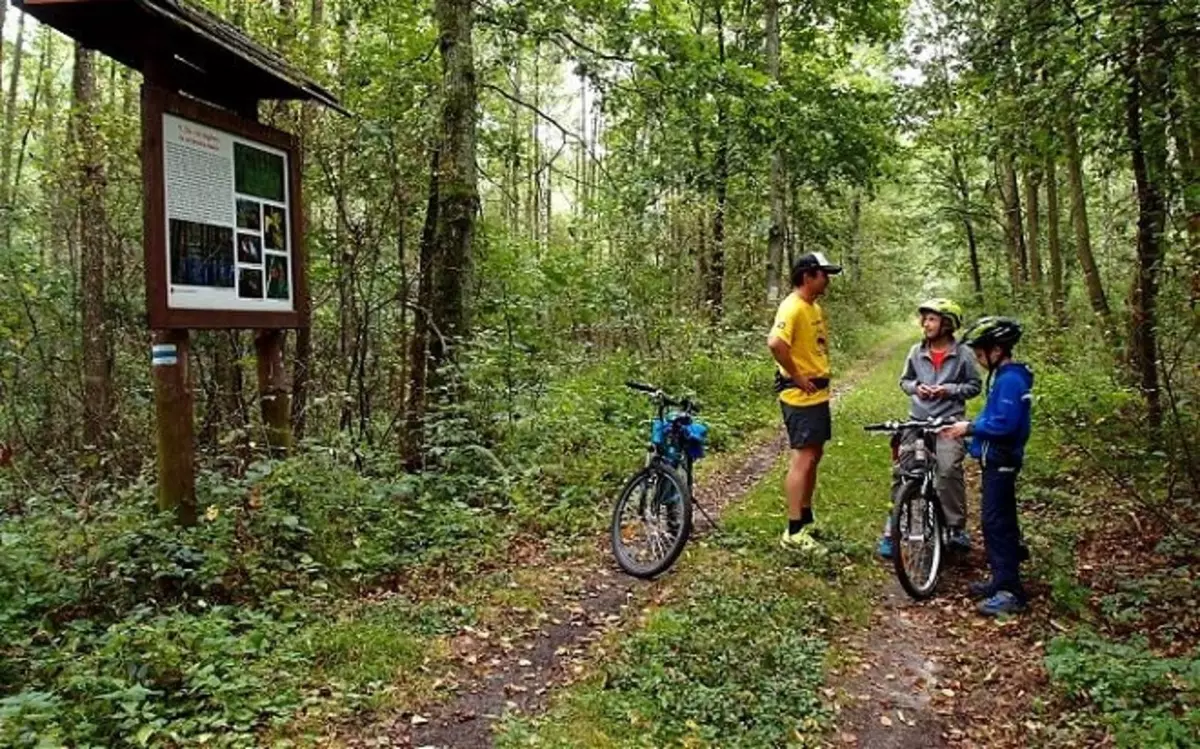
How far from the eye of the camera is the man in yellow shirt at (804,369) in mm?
6559

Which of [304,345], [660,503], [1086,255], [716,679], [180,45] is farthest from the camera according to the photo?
[1086,255]

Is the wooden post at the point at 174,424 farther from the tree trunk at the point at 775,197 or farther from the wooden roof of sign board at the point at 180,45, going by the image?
the tree trunk at the point at 775,197

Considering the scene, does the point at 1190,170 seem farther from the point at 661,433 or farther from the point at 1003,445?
the point at 661,433

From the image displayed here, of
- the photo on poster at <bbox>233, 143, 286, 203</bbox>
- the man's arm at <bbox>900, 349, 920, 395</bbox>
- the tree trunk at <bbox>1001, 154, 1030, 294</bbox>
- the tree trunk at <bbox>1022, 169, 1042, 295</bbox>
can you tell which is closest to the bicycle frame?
the man's arm at <bbox>900, 349, 920, 395</bbox>

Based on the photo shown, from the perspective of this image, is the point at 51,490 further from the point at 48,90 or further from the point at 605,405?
the point at 48,90

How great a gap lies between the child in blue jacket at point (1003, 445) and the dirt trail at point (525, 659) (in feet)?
7.79

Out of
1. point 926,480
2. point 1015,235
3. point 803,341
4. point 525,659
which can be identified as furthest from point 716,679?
point 1015,235

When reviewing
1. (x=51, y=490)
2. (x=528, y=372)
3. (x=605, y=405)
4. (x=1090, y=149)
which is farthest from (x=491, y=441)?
(x=1090, y=149)

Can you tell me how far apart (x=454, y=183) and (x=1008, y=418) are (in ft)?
18.4

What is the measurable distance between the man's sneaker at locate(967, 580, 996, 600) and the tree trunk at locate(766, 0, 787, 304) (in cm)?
1308

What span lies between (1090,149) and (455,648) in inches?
282

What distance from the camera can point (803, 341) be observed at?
658cm

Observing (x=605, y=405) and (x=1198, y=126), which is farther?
(x=605, y=405)

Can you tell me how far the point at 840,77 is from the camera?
27688mm
